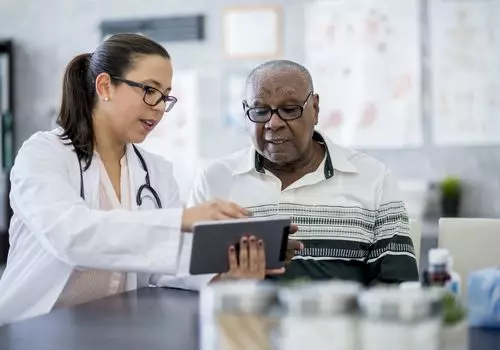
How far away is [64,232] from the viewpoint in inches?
63.7

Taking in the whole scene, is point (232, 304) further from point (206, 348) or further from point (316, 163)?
point (316, 163)

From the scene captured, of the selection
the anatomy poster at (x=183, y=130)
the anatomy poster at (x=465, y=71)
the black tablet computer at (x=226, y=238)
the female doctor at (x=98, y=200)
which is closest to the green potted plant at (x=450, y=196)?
the anatomy poster at (x=465, y=71)

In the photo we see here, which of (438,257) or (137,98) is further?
(137,98)

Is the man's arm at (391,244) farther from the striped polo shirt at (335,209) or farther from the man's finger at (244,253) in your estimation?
the man's finger at (244,253)

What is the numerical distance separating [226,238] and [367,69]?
8.27 feet

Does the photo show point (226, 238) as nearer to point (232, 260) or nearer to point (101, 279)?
point (232, 260)

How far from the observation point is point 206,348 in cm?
102

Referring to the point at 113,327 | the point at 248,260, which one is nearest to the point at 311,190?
the point at 248,260

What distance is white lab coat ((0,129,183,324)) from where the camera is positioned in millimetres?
1603

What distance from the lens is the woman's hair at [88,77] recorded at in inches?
75.6

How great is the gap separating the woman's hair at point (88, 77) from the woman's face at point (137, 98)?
2 cm

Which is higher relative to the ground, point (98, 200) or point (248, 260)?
point (98, 200)

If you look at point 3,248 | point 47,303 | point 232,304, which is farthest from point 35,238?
point 3,248

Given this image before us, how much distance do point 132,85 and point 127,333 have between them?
2.39 feet
